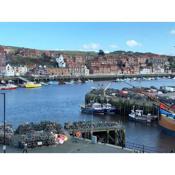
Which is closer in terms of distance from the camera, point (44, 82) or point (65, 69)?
point (44, 82)

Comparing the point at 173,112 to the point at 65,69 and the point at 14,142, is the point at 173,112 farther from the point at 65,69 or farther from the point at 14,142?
the point at 65,69

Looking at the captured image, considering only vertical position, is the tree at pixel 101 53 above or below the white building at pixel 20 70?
above

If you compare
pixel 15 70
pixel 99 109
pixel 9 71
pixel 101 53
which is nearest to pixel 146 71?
pixel 101 53

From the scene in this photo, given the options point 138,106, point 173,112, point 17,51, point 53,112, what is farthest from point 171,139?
point 17,51

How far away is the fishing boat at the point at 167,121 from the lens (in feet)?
35.8

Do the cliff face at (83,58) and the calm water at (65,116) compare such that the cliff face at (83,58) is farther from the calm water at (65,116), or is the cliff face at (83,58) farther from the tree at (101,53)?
the calm water at (65,116)

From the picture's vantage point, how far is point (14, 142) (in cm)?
670

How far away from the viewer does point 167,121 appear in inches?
438

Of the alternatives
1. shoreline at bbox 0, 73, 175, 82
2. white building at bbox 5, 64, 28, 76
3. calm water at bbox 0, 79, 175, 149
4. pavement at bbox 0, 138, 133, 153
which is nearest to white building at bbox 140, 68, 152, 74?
shoreline at bbox 0, 73, 175, 82

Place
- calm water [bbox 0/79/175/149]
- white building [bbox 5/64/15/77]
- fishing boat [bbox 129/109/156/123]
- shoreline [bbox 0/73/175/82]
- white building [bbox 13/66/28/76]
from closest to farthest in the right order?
calm water [bbox 0/79/175/149] → fishing boat [bbox 129/109/156/123] → shoreline [bbox 0/73/175/82] → white building [bbox 5/64/15/77] → white building [bbox 13/66/28/76]

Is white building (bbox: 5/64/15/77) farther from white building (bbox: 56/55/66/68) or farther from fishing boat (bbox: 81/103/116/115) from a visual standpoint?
fishing boat (bbox: 81/103/116/115)

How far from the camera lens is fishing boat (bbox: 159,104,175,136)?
35.8 feet

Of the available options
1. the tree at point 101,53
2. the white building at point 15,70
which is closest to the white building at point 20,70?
the white building at point 15,70
